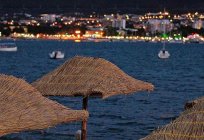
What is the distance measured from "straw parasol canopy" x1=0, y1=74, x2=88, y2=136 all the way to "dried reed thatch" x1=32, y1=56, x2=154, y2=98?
9.73 feet

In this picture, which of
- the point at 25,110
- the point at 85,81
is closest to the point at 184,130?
the point at 25,110

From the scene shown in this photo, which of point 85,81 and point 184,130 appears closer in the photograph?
point 184,130

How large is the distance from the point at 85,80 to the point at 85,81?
0.04 m

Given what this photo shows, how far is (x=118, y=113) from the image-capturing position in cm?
3331

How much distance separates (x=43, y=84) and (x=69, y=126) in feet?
40.0

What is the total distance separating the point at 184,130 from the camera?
314 inches

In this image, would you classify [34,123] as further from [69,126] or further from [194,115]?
[69,126]

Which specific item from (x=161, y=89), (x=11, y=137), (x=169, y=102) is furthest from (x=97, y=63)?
(x=161, y=89)

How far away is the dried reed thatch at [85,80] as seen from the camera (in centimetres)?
1421

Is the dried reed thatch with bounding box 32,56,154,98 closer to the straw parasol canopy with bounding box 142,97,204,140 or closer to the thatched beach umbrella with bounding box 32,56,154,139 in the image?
the thatched beach umbrella with bounding box 32,56,154,139

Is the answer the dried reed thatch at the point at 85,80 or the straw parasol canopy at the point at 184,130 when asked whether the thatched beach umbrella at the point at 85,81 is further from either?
the straw parasol canopy at the point at 184,130

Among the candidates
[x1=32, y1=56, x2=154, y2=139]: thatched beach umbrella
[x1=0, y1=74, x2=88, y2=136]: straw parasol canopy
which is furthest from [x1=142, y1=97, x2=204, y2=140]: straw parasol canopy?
[x1=32, y1=56, x2=154, y2=139]: thatched beach umbrella

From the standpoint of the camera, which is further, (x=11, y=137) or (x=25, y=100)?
(x=11, y=137)

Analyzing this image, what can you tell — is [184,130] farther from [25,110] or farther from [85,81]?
[85,81]
